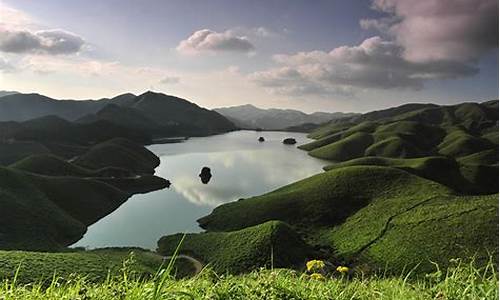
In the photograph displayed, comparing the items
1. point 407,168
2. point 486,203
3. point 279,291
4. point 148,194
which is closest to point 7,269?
point 279,291

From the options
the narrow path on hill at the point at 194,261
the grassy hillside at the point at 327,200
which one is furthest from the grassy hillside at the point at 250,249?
the grassy hillside at the point at 327,200

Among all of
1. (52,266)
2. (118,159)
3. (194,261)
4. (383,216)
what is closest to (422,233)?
(383,216)

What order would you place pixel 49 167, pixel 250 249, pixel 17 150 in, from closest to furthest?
pixel 250 249 → pixel 49 167 → pixel 17 150

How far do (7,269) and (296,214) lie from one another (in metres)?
36.8

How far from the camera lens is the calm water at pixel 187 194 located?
2079 inches

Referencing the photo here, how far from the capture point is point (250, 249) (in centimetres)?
3925

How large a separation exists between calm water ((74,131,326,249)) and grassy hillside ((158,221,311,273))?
7325 millimetres

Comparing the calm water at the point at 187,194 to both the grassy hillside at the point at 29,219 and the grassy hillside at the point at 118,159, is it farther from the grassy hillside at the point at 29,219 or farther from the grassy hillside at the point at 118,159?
the grassy hillside at the point at 118,159

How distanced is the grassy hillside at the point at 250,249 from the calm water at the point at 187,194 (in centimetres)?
732

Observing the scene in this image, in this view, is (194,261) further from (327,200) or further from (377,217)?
(327,200)

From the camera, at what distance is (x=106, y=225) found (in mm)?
57625

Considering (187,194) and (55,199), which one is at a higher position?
(55,199)

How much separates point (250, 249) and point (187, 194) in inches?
1561

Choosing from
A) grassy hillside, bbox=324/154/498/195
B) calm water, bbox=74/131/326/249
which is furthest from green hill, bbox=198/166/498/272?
grassy hillside, bbox=324/154/498/195
